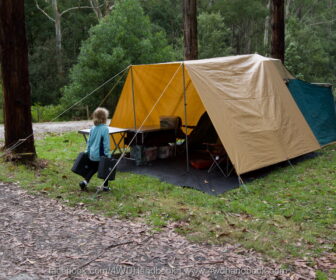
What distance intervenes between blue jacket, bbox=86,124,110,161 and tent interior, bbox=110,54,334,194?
1.06 metres

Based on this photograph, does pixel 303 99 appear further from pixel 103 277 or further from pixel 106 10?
pixel 106 10

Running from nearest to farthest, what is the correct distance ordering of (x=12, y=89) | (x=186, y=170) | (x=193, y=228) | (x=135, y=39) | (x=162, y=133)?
(x=193, y=228)
(x=12, y=89)
(x=186, y=170)
(x=162, y=133)
(x=135, y=39)

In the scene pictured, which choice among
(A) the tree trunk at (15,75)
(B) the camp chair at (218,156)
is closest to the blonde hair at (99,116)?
(A) the tree trunk at (15,75)

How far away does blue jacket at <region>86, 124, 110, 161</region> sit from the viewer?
5.89m

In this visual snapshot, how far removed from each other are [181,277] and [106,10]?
94.6 ft

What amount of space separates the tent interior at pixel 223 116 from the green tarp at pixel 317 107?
36 cm

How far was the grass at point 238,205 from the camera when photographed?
14.2 feet

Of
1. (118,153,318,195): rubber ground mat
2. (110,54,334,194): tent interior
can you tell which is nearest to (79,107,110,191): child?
(110,54,334,194): tent interior

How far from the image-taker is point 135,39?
2005cm

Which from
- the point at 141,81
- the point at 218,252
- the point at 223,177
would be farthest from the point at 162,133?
the point at 218,252

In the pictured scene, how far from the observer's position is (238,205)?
548cm

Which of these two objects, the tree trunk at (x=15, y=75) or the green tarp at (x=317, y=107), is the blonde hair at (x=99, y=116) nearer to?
the tree trunk at (x=15, y=75)

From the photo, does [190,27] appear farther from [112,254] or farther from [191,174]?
[112,254]

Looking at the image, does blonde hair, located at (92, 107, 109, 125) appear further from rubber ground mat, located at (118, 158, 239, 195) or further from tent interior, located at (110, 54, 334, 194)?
rubber ground mat, located at (118, 158, 239, 195)
